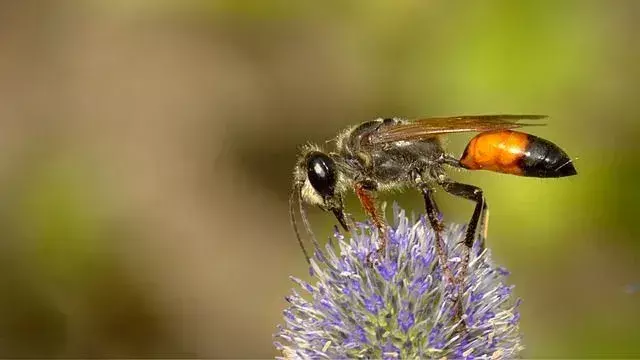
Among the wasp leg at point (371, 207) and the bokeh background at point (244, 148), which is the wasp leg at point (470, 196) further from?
the bokeh background at point (244, 148)

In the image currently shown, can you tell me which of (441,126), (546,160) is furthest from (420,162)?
(546,160)

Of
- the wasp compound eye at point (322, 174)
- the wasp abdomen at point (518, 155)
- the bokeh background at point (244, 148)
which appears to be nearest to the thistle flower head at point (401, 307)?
the wasp compound eye at point (322, 174)

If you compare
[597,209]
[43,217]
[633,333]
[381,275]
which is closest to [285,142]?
[43,217]

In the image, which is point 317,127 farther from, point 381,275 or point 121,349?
point 381,275

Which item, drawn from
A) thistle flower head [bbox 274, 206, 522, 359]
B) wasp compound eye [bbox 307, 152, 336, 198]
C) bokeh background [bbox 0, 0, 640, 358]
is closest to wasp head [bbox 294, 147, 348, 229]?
wasp compound eye [bbox 307, 152, 336, 198]

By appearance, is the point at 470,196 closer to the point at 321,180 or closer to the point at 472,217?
the point at 472,217

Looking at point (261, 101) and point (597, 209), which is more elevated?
point (261, 101)
